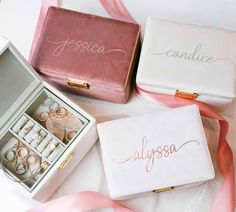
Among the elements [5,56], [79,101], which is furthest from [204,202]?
[5,56]

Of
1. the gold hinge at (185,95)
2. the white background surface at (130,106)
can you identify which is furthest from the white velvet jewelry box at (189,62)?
the white background surface at (130,106)

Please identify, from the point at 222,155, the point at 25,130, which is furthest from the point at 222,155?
the point at 25,130

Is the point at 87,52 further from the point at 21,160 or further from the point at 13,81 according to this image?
the point at 21,160

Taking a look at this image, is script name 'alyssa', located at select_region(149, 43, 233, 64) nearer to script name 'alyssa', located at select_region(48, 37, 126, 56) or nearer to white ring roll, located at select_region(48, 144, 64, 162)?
script name 'alyssa', located at select_region(48, 37, 126, 56)

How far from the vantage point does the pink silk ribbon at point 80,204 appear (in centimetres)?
91

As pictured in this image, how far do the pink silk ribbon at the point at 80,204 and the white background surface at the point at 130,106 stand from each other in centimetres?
4

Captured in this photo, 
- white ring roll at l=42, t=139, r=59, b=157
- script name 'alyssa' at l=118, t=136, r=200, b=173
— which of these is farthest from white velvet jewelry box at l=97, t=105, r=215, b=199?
white ring roll at l=42, t=139, r=59, b=157

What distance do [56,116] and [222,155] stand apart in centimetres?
38

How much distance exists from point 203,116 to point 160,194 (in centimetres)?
21

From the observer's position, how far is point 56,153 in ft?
2.98

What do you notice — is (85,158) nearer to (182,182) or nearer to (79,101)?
(79,101)

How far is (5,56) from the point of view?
2.73ft

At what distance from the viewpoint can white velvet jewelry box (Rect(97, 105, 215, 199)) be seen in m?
0.86

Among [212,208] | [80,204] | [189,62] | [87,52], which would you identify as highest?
[87,52]
